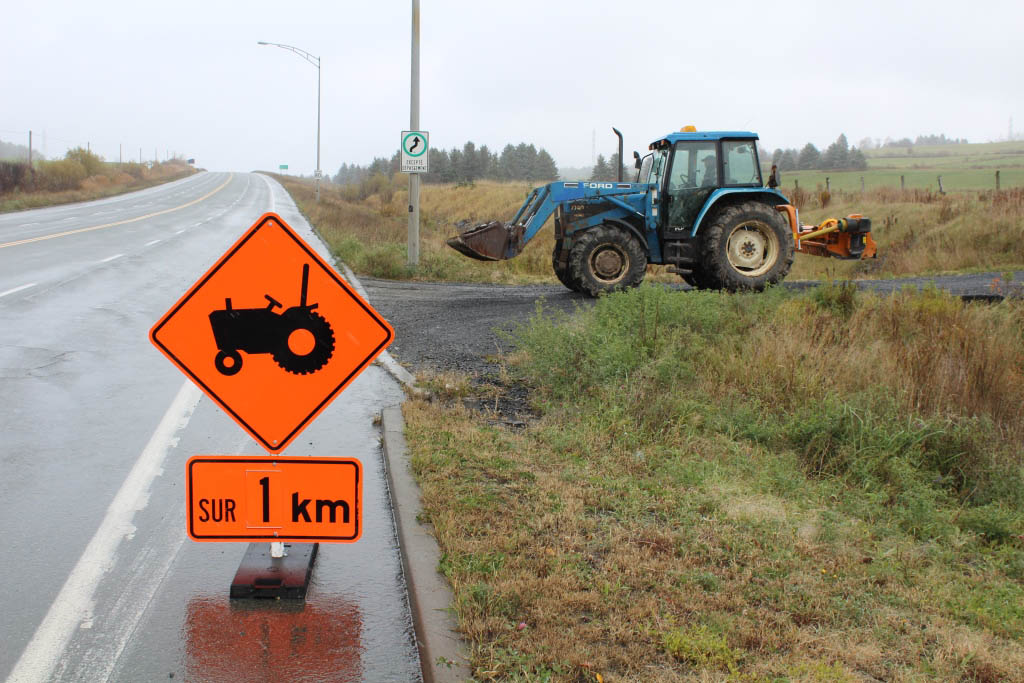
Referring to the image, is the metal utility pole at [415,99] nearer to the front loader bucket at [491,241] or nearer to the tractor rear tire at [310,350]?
the front loader bucket at [491,241]

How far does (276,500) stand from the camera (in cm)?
439

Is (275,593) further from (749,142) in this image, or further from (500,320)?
(749,142)

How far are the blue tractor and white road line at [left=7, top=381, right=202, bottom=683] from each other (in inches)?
329

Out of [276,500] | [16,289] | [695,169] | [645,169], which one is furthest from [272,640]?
[645,169]

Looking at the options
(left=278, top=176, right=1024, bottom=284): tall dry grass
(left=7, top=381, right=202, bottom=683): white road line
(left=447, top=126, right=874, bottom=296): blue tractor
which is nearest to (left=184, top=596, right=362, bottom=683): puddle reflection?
(left=7, top=381, right=202, bottom=683): white road line

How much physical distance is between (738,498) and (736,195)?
379 inches

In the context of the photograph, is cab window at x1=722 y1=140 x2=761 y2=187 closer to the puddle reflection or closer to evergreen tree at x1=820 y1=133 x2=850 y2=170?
the puddle reflection

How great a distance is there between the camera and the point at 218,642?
151 inches

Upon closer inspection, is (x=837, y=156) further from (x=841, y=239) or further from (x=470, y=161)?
(x=841, y=239)

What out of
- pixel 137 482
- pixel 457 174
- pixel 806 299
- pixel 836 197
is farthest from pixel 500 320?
pixel 457 174

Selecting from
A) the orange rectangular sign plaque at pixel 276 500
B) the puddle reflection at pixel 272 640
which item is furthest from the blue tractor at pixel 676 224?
the puddle reflection at pixel 272 640

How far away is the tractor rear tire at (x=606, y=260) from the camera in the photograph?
14.1 metres

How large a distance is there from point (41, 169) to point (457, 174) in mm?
36349

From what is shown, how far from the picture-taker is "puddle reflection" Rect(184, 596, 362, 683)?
11.8ft
